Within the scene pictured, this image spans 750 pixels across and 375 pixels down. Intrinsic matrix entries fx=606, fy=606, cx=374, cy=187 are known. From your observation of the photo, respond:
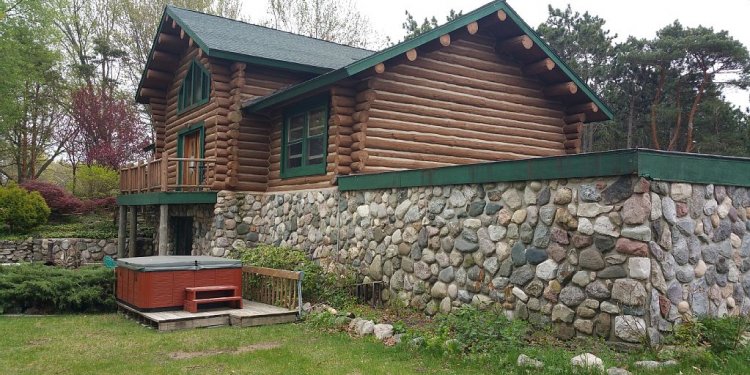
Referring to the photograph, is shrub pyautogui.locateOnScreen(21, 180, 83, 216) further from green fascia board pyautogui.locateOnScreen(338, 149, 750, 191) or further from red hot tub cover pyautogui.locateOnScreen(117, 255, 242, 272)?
green fascia board pyautogui.locateOnScreen(338, 149, 750, 191)

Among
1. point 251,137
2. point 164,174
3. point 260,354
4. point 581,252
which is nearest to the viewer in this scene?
point 581,252

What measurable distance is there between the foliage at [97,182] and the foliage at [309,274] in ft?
52.4

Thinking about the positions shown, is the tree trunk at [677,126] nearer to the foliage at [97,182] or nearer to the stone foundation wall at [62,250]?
the stone foundation wall at [62,250]

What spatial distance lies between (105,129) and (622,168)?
90.8ft

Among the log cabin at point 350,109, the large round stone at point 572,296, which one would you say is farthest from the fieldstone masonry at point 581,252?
the log cabin at point 350,109

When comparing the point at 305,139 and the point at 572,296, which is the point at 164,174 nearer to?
the point at 305,139

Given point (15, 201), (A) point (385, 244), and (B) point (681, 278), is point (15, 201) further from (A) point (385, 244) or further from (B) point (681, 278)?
(B) point (681, 278)

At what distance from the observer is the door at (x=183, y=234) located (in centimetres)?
1806

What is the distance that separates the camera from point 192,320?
29.6 feet

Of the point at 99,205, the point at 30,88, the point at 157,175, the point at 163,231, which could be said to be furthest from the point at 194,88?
the point at 30,88

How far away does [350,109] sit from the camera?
12.3 meters

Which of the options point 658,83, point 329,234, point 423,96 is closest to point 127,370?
point 329,234

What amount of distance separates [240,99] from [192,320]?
7.23 meters

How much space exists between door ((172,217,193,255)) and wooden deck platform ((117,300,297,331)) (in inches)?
331
